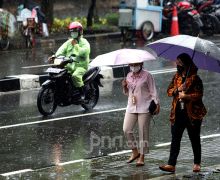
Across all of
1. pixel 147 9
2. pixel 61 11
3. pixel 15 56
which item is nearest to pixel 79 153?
pixel 15 56

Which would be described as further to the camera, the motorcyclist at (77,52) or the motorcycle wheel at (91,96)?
the motorcycle wheel at (91,96)

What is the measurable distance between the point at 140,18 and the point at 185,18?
208 centimetres

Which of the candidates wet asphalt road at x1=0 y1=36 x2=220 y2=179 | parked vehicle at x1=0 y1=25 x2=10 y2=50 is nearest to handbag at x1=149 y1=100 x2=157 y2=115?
wet asphalt road at x1=0 y1=36 x2=220 y2=179

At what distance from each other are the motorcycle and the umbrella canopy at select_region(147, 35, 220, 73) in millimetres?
4241

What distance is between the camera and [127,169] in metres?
8.91

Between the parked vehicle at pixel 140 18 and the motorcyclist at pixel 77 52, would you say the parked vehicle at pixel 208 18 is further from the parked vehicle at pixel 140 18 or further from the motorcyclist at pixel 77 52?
the motorcyclist at pixel 77 52

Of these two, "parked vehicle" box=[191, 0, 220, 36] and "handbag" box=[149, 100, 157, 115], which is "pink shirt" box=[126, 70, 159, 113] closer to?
"handbag" box=[149, 100, 157, 115]

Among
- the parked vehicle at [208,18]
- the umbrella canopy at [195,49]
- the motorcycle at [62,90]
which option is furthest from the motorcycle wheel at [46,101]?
the parked vehicle at [208,18]

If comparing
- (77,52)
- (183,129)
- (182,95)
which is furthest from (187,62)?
(77,52)

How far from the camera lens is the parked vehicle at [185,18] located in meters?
26.0

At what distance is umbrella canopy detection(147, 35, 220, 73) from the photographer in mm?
8281

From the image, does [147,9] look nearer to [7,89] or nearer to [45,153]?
[7,89]

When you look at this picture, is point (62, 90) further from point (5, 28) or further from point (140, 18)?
point (140, 18)

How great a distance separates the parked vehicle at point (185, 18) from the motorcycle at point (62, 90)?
1301cm
